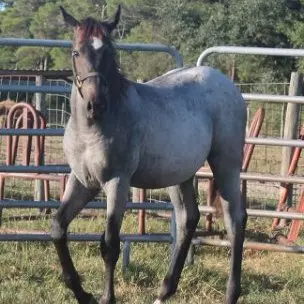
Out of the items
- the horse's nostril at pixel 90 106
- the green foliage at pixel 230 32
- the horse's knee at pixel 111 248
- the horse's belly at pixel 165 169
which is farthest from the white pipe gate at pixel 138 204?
the green foliage at pixel 230 32

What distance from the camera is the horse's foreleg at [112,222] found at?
17.2 feet

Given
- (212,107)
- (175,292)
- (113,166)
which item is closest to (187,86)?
(212,107)

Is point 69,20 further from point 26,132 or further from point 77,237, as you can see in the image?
point 77,237

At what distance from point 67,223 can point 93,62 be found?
1.21 metres

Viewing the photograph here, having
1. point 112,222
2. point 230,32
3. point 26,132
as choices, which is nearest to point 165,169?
point 112,222

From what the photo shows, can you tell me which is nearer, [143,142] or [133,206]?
[143,142]

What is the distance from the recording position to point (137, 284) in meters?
6.32

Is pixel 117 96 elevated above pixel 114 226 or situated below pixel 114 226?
above

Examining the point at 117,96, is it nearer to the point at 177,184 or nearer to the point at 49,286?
the point at 177,184

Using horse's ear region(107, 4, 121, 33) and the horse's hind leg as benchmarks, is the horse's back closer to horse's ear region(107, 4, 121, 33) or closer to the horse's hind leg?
the horse's hind leg

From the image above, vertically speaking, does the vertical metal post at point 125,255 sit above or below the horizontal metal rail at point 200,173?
below

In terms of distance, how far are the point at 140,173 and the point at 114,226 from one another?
455 millimetres

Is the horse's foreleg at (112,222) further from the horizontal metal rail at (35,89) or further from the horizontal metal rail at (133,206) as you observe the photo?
the horizontal metal rail at (35,89)

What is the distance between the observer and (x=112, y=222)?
17.3ft
